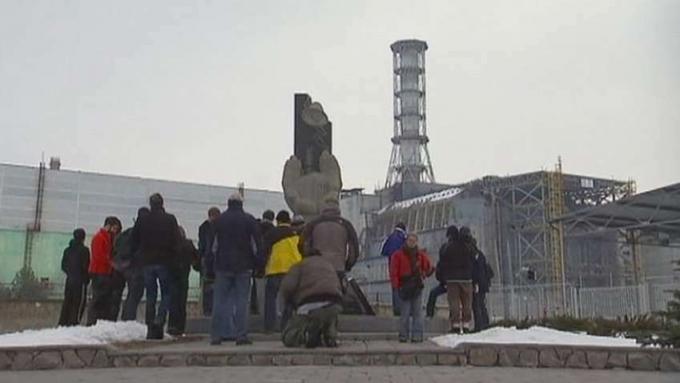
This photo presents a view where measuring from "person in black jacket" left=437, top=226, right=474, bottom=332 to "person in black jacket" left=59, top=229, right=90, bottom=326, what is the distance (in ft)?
16.4

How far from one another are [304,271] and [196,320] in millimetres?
3370

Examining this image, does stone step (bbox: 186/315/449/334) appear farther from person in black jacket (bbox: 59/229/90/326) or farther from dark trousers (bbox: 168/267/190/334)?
person in black jacket (bbox: 59/229/90/326)

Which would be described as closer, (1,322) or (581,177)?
(1,322)

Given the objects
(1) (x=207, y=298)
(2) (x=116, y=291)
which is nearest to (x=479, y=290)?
(1) (x=207, y=298)

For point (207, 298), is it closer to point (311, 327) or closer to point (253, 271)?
point (253, 271)

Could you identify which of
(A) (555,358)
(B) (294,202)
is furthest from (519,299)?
(A) (555,358)

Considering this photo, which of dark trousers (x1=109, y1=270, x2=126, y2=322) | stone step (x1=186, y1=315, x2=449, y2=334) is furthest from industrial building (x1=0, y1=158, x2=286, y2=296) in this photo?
stone step (x1=186, y1=315, x2=449, y2=334)

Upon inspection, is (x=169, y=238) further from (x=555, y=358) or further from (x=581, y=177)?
(x=581, y=177)

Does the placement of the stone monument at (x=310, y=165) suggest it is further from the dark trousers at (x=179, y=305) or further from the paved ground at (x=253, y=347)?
the paved ground at (x=253, y=347)

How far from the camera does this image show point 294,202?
1398cm

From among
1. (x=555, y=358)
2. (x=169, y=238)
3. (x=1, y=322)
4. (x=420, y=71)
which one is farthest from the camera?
(x=420, y=71)

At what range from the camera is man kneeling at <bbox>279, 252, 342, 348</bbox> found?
852cm

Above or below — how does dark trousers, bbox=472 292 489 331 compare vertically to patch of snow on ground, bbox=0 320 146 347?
above

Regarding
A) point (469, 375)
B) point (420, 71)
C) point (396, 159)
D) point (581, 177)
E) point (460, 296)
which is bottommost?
point (469, 375)
